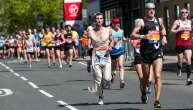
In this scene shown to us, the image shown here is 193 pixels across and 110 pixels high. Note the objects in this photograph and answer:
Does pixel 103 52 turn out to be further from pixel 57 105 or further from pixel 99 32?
pixel 57 105

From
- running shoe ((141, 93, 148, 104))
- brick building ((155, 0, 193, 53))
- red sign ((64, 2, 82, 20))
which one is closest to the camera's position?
running shoe ((141, 93, 148, 104))

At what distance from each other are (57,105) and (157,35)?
2.74 meters

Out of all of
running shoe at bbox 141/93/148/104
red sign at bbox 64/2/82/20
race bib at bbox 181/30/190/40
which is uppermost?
red sign at bbox 64/2/82/20

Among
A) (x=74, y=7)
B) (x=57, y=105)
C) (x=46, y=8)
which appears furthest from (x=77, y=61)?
(x=46, y=8)

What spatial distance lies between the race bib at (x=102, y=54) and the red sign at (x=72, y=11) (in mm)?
28168

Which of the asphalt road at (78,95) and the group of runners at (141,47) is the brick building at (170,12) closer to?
the asphalt road at (78,95)

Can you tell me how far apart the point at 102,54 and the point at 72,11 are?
93.5ft

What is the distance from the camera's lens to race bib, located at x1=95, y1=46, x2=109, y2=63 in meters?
12.4

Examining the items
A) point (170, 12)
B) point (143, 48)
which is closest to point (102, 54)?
point (143, 48)

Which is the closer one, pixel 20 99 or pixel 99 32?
pixel 99 32

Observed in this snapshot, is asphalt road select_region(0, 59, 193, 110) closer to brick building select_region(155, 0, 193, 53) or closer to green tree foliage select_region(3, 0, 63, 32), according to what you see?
brick building select_region(155, 0, 193, 53)

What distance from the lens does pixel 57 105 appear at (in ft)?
41.1

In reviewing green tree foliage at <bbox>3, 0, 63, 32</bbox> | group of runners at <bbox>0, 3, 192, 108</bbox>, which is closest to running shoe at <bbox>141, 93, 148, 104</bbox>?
group of runners at <bbox>0, 3, 192, 108</bbox>

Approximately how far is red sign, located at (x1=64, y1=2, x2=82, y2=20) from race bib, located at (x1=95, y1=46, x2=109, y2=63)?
28.2m
